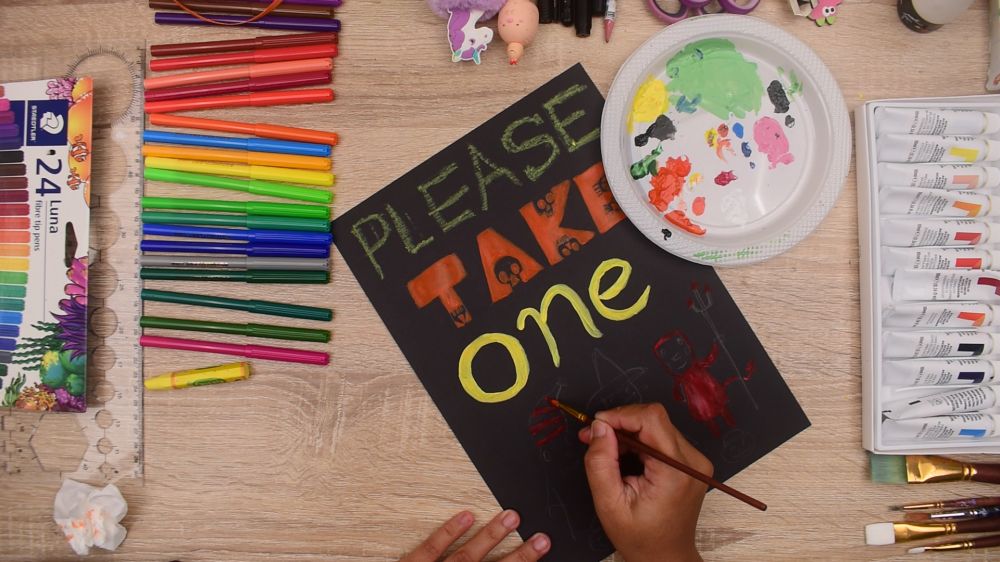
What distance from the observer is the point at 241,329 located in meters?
0.67

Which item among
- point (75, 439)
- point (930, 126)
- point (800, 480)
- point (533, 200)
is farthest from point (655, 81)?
point (75, 439)

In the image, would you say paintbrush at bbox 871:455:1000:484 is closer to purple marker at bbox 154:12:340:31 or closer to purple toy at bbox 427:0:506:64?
purple toy at bbox 427:0:506:64

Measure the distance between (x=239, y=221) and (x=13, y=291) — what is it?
26cm

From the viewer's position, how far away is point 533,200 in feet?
2.20

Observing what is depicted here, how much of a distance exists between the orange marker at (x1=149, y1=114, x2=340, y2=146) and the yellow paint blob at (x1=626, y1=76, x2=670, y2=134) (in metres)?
0.32

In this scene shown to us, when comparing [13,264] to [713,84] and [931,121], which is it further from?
[931,121]

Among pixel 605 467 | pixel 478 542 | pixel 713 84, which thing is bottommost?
pixel 478 542

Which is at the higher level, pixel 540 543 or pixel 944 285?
pixel 944 285

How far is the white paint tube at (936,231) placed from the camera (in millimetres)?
→ 648

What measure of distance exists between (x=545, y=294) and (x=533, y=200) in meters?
0.10

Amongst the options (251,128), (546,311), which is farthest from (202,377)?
(546,311)

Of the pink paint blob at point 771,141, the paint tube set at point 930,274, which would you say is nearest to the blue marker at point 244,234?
the pink paint blob at point 771,141

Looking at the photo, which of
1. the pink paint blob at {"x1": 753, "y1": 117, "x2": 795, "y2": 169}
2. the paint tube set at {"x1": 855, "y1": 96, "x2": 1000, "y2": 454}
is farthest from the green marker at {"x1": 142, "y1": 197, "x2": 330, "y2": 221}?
the paint tube set at {"x1": 855, "y1": 96, "x2": 1000, "y2": 454}

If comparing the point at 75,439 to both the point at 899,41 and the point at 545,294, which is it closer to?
the point at 545,294
